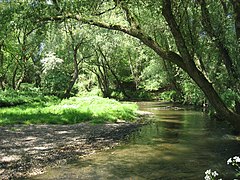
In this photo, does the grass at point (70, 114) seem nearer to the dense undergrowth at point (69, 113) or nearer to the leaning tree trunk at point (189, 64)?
the dense undergrowth at point (69, 113)

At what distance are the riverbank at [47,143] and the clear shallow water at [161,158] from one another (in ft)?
1.94

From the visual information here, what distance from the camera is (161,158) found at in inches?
388

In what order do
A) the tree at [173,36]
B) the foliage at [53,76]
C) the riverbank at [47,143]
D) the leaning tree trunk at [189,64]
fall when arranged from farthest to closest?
1. the foliage at [53,76]
2. the leaning tree trunk at [189,64]
3. the tree at [173,36]
4. the riverbank at [47,143]

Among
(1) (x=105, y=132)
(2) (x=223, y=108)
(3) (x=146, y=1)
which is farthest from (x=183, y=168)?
(1) (x=105, y=132)

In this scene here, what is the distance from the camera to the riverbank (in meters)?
8.66

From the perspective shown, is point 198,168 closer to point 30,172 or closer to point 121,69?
point 30,172

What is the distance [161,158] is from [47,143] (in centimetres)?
443

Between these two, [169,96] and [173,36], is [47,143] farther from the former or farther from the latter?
[169,96]

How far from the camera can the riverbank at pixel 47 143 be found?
866 cm

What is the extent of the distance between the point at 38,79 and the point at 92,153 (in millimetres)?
38547

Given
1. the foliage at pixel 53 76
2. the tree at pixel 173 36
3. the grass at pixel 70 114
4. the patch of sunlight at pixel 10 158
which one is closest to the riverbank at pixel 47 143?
the patch of sunlight at pixel 10 158

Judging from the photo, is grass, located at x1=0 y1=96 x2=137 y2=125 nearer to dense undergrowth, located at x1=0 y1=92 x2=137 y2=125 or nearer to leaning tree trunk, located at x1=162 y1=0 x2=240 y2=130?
dense undergrowth, located at x1=0 y1=92 x2=137 y2=125

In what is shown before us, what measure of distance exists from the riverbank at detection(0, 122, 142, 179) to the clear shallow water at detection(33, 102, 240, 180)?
59cm

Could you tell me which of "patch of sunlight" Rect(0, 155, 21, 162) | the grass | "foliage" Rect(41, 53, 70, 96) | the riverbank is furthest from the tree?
"foliage" Rect(41, 53, 70, 96)
